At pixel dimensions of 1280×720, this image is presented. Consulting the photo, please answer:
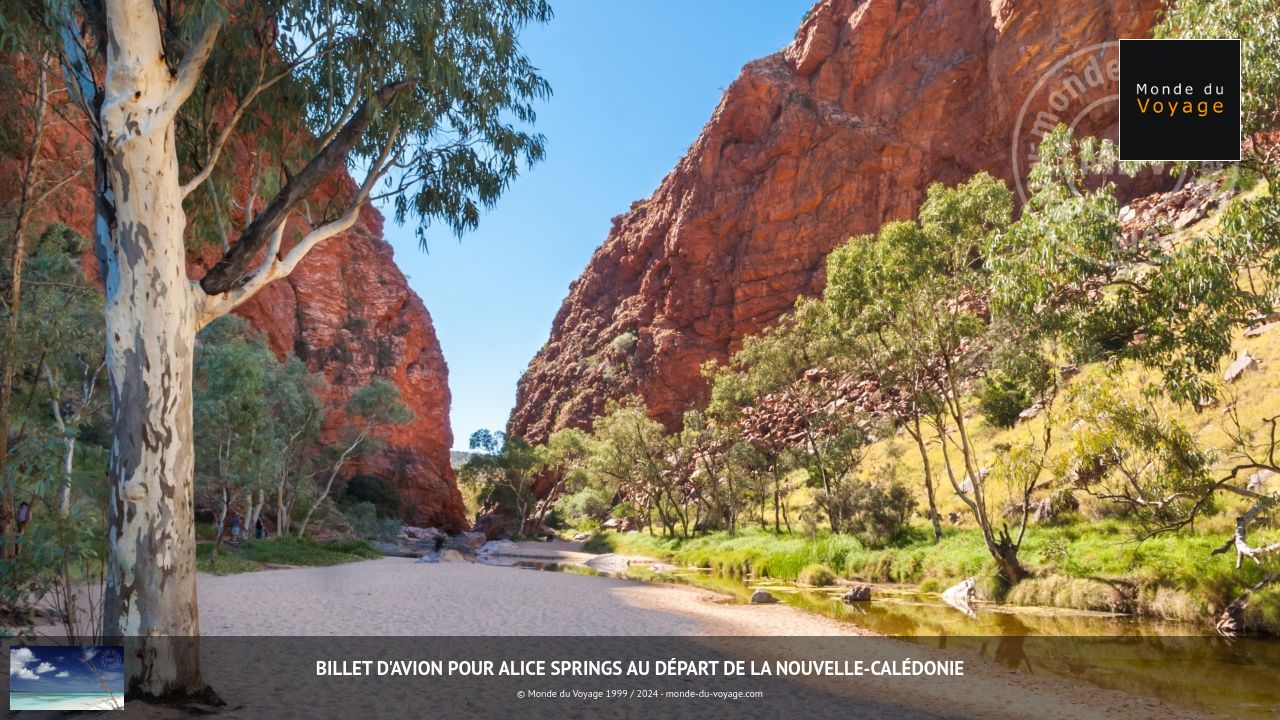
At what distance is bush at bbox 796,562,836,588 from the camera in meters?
21.5

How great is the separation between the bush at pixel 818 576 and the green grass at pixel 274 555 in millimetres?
17609

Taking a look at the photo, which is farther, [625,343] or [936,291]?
[625,343]

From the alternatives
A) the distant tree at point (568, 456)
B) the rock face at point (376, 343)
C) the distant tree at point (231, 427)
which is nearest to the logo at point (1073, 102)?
the distant tree at point (568, 456)

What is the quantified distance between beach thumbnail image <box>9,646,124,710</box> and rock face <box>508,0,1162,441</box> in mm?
54002

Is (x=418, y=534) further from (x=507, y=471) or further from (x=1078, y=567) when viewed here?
(x=1078, y=567)

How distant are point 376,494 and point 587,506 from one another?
18188mm

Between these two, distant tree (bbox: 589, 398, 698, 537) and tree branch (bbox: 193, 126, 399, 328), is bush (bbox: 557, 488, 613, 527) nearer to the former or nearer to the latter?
distant tree (bbox: 589, 398, 698, 537)

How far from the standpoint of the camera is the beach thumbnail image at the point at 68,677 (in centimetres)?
512

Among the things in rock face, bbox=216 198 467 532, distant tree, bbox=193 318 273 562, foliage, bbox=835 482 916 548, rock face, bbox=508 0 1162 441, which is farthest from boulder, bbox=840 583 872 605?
rock face, bbox=216 198 467 532

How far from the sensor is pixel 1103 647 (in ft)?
36.1

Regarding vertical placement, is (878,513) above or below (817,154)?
below

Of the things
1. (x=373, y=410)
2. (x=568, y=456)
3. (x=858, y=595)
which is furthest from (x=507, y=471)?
(x=858, y=595)

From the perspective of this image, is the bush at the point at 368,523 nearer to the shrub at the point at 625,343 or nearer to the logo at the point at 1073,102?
the shrub at the point at 625,343

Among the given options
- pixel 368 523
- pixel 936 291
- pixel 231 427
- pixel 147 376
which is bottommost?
pixel 368 523
